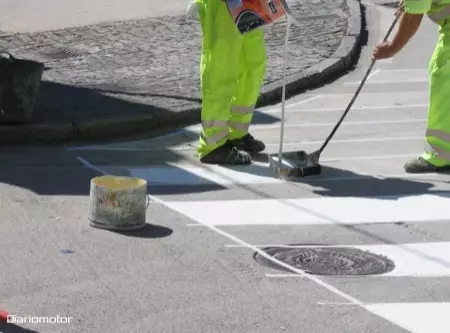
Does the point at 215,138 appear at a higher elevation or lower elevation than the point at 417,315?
higher

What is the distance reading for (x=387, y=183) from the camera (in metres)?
8.59

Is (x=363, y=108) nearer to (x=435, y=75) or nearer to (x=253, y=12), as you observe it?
(x=435, y=75)

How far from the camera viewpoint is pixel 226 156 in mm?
9117

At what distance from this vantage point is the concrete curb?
980 centimetres

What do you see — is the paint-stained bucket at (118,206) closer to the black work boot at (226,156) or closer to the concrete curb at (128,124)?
the black work boot at (226,156)

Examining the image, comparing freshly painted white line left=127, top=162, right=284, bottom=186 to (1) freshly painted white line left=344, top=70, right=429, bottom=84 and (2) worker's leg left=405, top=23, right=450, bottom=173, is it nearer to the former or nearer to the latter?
(2) worker's leg left=405, top=23, right=450, bottom=173

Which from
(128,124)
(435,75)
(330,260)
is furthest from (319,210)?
(128,124)

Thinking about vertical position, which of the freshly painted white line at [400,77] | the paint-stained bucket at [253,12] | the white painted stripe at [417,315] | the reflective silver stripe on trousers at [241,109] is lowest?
the white painted stripe at [417,315]

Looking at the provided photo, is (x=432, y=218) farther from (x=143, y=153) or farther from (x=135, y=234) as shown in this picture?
(x=143, y=153)

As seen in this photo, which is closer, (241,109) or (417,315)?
(417,315)

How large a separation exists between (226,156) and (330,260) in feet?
8.35

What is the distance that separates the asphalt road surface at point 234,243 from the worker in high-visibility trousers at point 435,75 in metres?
0.24

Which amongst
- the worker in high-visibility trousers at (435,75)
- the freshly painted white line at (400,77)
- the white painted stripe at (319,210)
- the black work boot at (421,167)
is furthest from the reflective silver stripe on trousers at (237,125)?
the freshly painted white line at (400,77)

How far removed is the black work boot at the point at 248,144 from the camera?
373 inches
